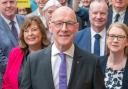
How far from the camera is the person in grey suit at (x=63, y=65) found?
3.32 meters

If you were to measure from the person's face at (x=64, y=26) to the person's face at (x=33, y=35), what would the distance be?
4.37ft

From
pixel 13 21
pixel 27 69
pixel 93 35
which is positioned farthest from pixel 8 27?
pixel 27 69

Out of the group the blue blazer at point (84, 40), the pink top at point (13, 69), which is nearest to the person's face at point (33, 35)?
the pink top at point (13, 69)

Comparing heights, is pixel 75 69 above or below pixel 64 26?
below

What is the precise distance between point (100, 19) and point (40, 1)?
1421mm

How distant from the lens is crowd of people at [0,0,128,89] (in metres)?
3.38

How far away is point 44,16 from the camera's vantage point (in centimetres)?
577

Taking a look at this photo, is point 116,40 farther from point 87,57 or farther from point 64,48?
point 64,48

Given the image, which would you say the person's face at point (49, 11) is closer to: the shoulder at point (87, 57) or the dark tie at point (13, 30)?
the dark tie at point (13, 30)

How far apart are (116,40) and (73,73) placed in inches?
51.2

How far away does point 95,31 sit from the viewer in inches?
203

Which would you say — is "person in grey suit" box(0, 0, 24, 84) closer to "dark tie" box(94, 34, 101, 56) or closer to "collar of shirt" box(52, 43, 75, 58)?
"dark tie" box(94, 34, 101, 56)

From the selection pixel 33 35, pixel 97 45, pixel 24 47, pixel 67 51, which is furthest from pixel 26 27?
pixel 67 51

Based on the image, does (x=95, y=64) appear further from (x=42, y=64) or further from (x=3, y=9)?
(x=3, y=9)
